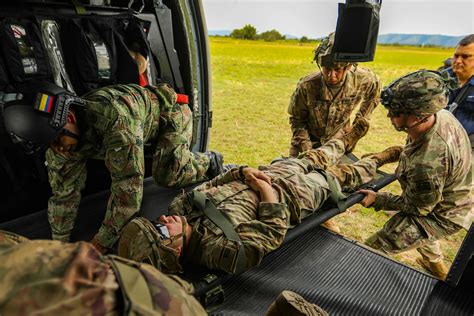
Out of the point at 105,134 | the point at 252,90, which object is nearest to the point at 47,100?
the point at 105,134

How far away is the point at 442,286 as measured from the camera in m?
1.93

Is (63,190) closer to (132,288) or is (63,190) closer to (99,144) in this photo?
(99,144)

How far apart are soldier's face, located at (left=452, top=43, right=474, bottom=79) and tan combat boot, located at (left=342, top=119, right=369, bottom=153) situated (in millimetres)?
889

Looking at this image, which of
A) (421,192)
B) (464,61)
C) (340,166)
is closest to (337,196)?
(340,166)

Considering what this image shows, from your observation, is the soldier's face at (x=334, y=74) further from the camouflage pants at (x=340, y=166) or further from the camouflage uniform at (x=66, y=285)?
the camouflage uniform at (x=66, y=285)

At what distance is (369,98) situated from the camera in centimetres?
355

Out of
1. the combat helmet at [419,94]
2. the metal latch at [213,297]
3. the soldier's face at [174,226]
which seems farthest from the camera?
the combat helmet at [419,94]

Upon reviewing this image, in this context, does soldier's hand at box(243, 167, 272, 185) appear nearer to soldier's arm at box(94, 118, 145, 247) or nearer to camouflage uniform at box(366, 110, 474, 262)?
soldier's arm at box(94, 118, 145, 247)

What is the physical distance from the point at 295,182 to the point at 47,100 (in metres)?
1.74

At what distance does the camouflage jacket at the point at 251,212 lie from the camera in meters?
1.97

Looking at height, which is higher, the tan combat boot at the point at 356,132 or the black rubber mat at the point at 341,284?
the tan combat boot at the point at 356,132

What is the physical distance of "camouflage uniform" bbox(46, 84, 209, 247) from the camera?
239cm

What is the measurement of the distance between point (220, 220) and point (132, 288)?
1.37 meters

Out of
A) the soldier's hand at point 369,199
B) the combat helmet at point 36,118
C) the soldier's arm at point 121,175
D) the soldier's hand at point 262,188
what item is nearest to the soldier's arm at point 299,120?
the soldier's hand at point 369,199
